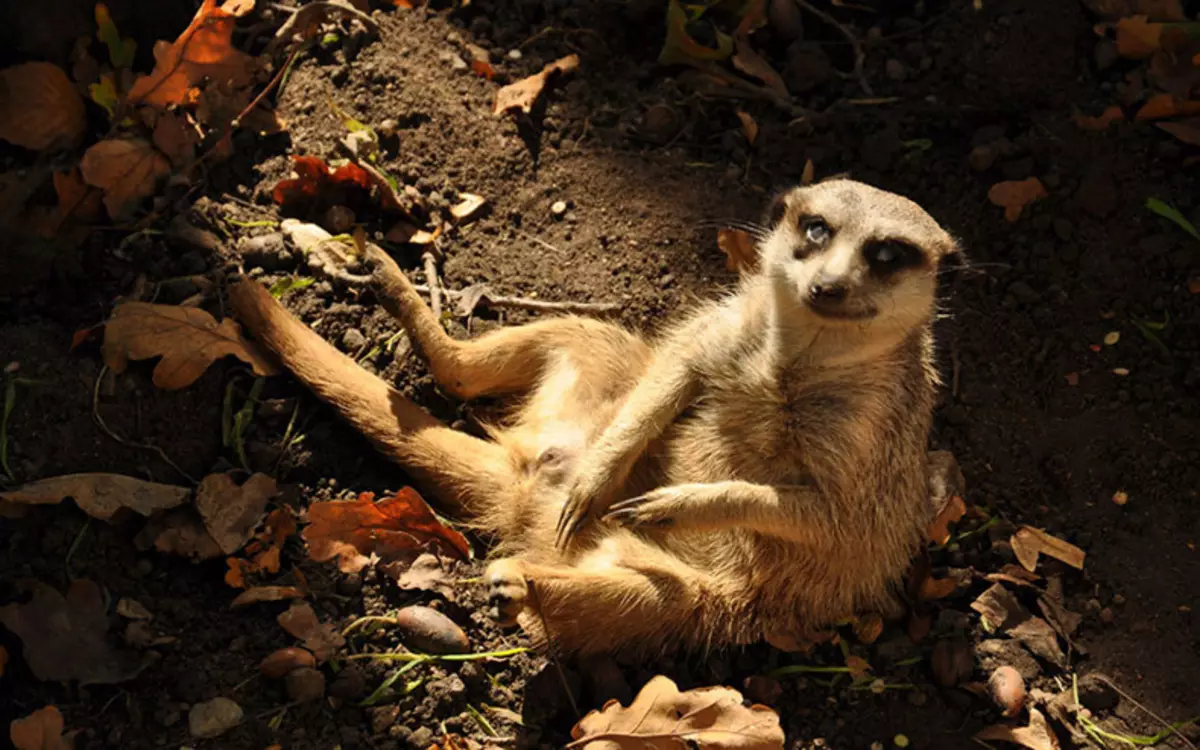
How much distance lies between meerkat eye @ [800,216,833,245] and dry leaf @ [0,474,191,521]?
1.43 meters

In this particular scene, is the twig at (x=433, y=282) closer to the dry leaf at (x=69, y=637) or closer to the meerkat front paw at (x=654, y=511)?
the meerkat front paw at (x=654, y=511)

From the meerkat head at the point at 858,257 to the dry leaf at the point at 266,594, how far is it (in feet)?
3.98

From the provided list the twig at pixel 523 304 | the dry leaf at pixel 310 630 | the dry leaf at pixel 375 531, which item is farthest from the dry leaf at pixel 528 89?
the dry leaf at pixel 310 630

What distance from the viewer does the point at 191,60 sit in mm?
2734

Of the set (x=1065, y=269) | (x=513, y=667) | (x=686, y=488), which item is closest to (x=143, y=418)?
(x=513, y=667)

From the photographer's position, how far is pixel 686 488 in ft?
8.20

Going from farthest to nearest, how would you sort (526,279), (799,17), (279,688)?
(799,17) → (526,279) → (279,688)

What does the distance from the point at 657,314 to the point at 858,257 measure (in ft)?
2.59

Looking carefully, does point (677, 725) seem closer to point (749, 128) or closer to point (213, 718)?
point (213, 718)

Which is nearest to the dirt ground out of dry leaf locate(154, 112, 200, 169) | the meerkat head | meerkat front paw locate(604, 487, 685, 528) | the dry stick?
the dry stick

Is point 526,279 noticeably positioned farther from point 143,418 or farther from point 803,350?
point 143,418

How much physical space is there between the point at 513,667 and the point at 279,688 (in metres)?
0.49

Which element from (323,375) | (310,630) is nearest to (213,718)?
(310,630)

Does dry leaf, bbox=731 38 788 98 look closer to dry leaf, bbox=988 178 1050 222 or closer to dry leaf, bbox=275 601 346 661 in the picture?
dry leaf, bbox=988 178 1050 222
